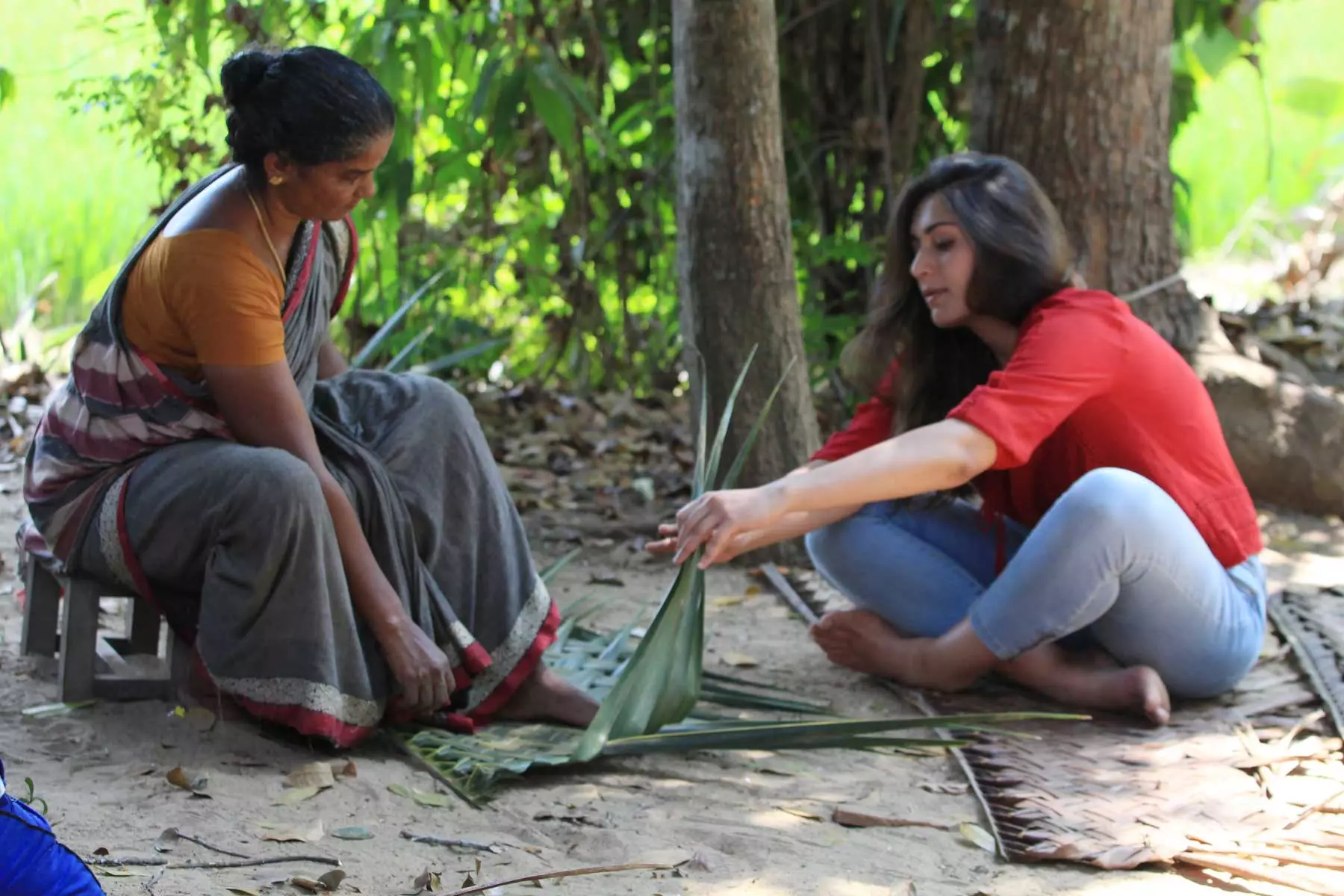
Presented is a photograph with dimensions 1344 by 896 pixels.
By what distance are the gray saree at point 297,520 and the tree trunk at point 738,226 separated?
2.84ft

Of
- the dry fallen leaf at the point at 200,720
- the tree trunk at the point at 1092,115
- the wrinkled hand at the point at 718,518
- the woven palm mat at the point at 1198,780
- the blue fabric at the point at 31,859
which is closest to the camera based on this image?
the blue fabric at the point at 31,859

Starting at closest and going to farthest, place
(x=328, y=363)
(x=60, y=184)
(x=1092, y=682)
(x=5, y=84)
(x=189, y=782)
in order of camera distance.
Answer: (x=189, y=782)
(x=1092, y=682)
(x=328, y=363)
(x=5, y=84)
(x=60, y=184)

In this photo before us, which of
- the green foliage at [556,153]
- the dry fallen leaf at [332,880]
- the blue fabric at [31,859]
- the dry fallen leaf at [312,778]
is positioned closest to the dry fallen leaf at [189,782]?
the dry fallen leaf at [312,778]

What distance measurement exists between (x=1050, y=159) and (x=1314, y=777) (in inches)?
71.2

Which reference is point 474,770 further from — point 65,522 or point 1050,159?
point 1050,159

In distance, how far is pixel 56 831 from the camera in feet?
6.05

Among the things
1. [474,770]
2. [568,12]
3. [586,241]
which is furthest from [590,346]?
[474,770]

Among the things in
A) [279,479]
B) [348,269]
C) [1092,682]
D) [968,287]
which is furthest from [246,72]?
[1092,682]

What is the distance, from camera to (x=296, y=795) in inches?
82.1

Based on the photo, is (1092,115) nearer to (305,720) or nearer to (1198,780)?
(1198,780)

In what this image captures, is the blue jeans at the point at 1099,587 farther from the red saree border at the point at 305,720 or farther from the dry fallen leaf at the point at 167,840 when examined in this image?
the dry fallen leaf at the point at 167,840

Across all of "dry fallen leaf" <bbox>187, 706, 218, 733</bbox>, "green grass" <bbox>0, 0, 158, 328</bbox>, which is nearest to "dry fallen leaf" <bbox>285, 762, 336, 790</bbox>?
"dry fallen leaf" <bbox>187, 706, 218, 733</bbox>

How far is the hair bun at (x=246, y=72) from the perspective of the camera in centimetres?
224

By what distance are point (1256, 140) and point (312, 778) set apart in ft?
21.9
